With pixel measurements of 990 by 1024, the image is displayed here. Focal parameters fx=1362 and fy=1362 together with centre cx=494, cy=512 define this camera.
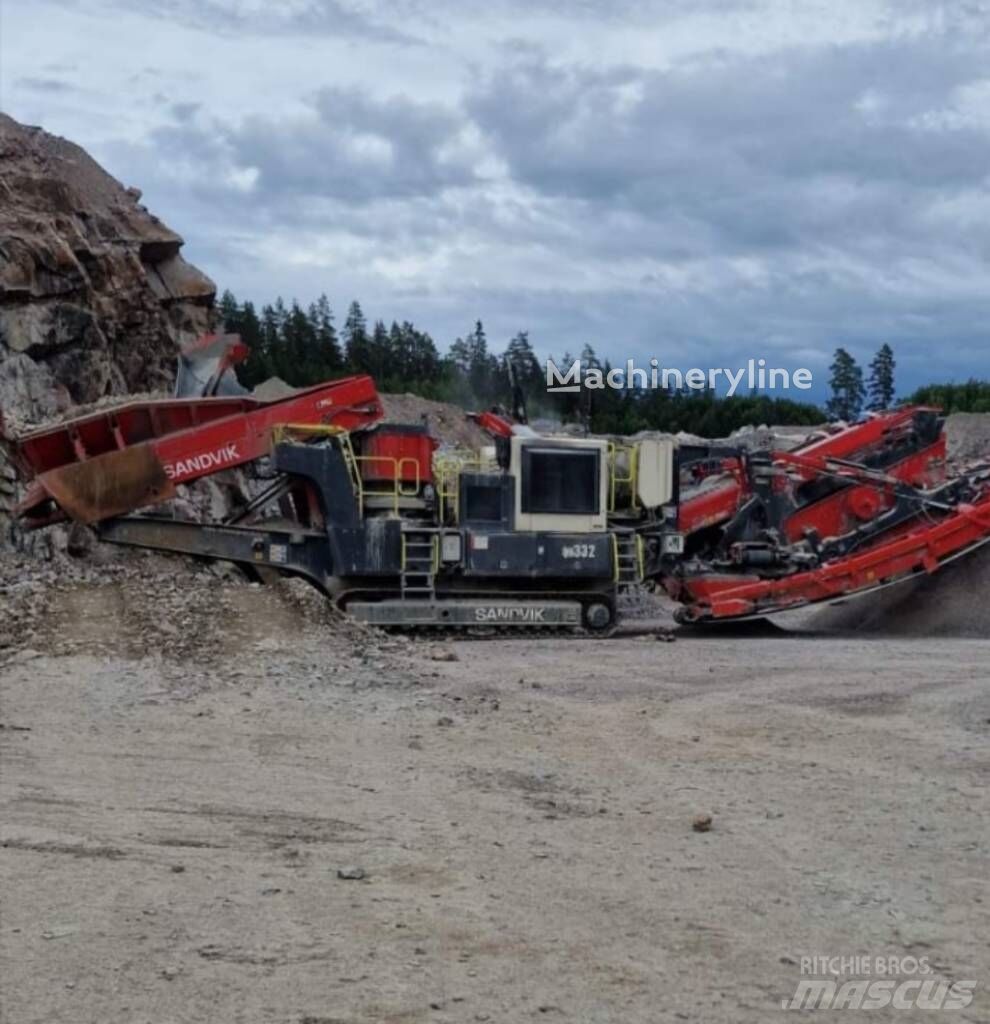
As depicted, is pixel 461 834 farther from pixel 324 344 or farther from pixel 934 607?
pixel 324 344

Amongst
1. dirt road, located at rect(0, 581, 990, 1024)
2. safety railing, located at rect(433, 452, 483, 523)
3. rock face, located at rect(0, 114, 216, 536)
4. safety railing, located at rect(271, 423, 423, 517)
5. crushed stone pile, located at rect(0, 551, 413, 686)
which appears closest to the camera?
dirt road, located at rect(0, 581, 990, 1024)

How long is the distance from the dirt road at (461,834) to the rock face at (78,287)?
8.36 m

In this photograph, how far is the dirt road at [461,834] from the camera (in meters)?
4.73

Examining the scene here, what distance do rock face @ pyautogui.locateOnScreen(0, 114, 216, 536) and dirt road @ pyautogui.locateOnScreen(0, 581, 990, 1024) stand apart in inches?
329

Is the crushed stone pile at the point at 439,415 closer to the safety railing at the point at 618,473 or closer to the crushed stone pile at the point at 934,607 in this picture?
the crushed stone pile at the point at 934,607

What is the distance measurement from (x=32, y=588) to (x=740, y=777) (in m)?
8.46

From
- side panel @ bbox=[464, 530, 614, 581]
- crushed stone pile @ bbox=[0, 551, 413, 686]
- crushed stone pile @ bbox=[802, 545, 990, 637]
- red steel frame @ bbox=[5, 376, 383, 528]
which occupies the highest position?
red steel frame @ bbox=[5, 376, 383, 528]

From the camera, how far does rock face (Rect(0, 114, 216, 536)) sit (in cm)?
1955

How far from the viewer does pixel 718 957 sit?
16.4 feet

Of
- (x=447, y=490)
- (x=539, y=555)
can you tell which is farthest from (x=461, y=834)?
(x=447, y=490)

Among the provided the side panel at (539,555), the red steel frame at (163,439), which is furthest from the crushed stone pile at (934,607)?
the red steel frame at (163,439)

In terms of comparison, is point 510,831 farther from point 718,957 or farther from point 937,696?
point 937,696

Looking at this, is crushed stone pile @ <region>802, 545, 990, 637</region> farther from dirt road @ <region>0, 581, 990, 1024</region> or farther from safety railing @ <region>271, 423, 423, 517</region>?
safety railing @ <region>271, 423, 423, 517</region>

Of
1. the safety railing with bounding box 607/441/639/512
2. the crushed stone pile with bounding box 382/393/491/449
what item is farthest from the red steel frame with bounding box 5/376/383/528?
the crushed stone pile with bounding box 382/393/491/449
